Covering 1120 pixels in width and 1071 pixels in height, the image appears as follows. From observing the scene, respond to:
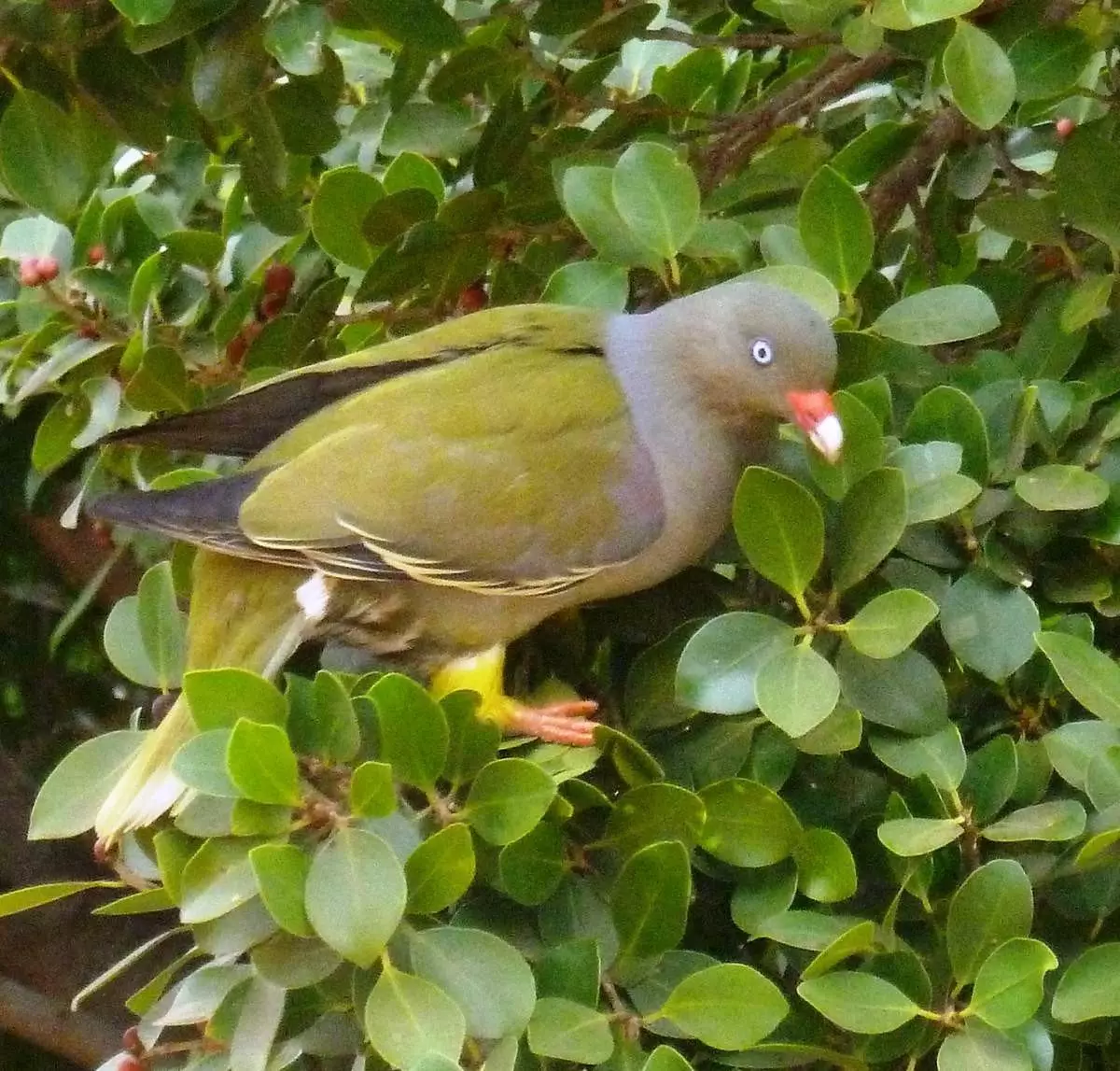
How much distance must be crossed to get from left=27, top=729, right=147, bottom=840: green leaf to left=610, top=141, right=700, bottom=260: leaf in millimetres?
443

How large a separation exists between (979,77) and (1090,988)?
483 mm

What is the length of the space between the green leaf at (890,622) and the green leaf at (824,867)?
0.31ft

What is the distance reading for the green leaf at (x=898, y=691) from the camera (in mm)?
609

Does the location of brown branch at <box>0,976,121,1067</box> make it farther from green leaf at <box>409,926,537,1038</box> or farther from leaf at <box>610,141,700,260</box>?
leaf at <box>610,141,700,260</box>

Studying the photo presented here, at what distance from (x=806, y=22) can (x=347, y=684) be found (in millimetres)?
500

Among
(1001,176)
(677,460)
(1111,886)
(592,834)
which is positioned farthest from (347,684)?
(1001,176)

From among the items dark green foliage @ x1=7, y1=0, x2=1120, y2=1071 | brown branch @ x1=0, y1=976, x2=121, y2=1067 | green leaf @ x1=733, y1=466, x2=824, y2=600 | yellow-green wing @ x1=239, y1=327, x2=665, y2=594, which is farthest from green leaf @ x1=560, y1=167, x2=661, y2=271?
brown branch @ x1=0, y1=976, x2=121, y2=1067

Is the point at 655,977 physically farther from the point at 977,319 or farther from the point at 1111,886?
the point at 977,319

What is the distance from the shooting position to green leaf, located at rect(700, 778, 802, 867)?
60 cm

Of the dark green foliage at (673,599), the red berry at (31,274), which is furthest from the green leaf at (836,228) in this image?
the red berry at (31,274)

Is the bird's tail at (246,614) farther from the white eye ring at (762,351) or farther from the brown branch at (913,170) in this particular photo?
the brown branch at (913,170)

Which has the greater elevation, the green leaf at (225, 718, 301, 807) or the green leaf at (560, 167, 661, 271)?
the green leaf at (560, 167, 661, 271)

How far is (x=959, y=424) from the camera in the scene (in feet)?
2.17

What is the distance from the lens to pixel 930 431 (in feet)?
2.21
